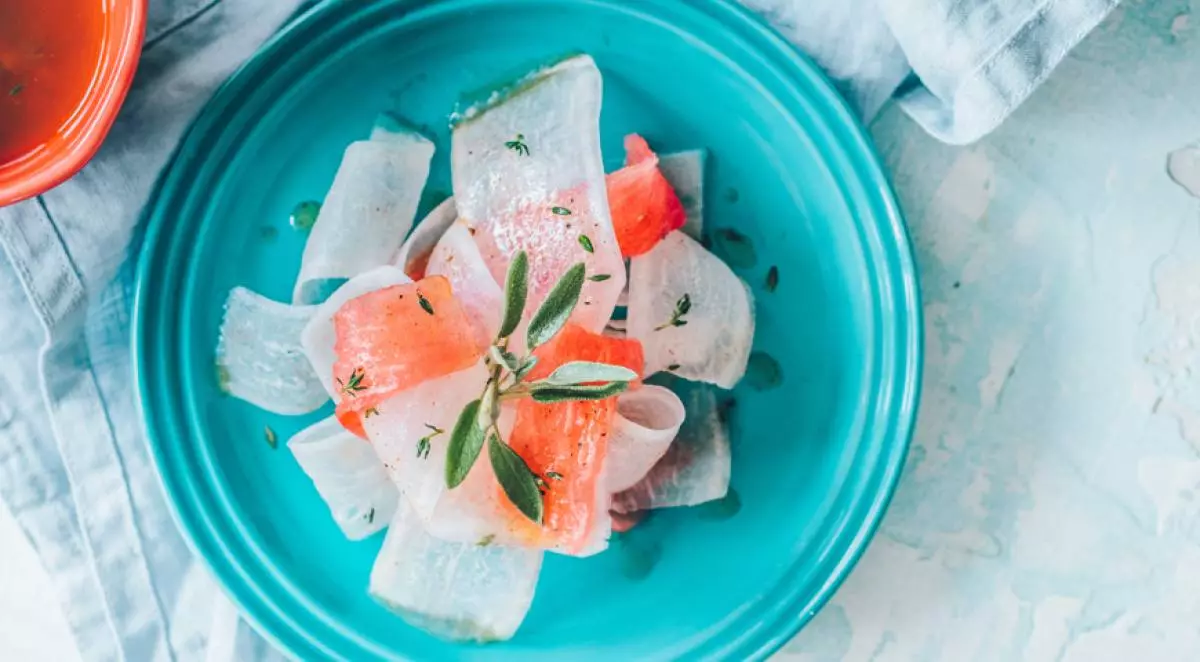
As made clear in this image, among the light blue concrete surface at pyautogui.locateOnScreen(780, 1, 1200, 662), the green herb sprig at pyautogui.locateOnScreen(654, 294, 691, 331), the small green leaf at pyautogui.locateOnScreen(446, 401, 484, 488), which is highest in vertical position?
the small green leaf at pyautogui.locateOnScreen(446, 401, 484, 488)

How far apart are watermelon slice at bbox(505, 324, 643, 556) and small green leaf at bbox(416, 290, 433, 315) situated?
0.12 m

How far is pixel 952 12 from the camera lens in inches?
44.2

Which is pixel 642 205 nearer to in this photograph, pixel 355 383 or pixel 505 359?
pixel 505 359

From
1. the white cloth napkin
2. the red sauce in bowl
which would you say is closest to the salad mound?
the white cloth napkin

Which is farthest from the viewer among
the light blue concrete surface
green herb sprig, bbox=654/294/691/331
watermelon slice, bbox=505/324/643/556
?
the light blue concrete surface

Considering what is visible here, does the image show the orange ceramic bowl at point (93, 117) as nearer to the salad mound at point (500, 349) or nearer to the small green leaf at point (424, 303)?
the salad mound at point (500, 349)

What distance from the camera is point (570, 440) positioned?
1.05 metres

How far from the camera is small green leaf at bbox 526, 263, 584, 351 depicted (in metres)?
0.96

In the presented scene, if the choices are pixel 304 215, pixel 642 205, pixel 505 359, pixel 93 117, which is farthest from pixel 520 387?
pixel 93 117

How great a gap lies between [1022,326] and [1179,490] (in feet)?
0.96

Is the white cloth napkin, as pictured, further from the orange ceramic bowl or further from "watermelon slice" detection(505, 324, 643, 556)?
"watermelon slice" detection(505, 324, 643, 556)

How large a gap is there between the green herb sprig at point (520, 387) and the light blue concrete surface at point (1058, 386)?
518mm

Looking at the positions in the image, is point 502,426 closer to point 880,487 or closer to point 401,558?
point 401,558

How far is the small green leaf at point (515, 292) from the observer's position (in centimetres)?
95
